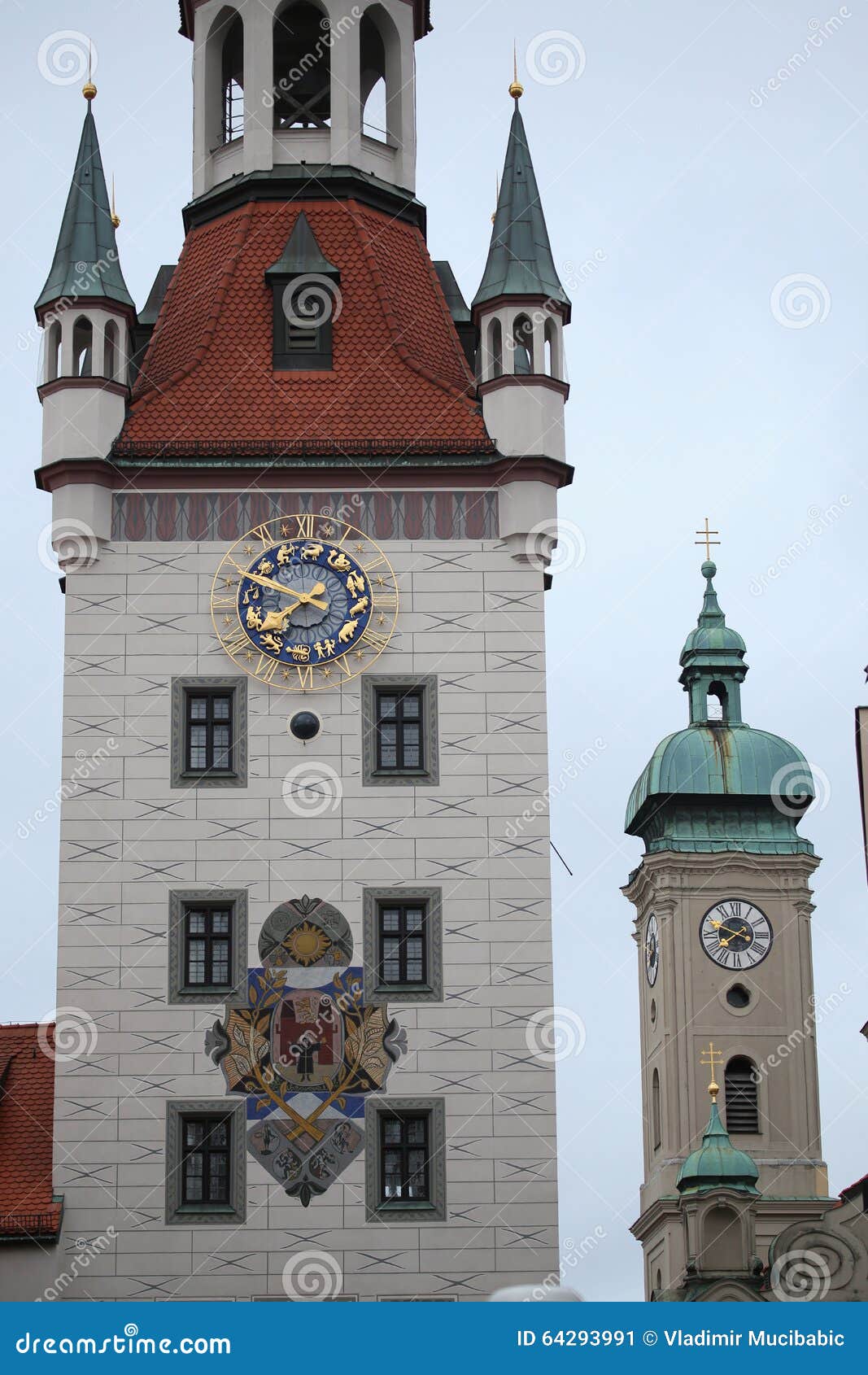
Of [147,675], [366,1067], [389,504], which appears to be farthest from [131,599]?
[366,1067]

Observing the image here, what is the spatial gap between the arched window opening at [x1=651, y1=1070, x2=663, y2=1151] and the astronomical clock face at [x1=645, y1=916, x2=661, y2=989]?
2715mm

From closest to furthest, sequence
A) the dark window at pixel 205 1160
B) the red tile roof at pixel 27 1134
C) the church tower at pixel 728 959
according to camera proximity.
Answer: the red tile roof at pixel 27 1134, the dark window at pixel 205 1160, the church tower at pixel 728 959

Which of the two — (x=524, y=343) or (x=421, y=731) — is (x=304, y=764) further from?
(x=524, y=343)

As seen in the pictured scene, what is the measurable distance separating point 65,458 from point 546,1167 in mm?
12578

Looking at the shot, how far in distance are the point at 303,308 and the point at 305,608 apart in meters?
5.48

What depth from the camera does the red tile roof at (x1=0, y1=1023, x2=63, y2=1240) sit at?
43.5 meters

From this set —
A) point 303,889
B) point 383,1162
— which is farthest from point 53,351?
point 383,1162

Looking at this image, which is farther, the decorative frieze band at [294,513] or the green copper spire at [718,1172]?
the green copper spire at [718,1172]

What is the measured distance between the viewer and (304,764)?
150 feet

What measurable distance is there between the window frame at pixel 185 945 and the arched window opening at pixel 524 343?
368 inches

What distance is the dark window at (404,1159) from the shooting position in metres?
43.9

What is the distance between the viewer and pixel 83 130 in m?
50.0

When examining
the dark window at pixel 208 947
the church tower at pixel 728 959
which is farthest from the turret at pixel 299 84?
the church tower at pixel 728 959

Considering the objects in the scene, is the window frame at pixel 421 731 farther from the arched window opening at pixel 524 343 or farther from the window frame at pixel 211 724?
the arched window opening at pixel 524 343
